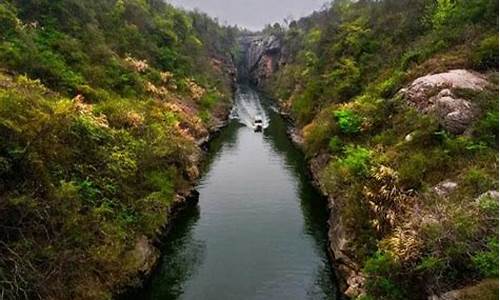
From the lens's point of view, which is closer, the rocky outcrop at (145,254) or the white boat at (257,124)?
the rocky outcrop at (145,254)

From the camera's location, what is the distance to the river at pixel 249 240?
20469 millimetres

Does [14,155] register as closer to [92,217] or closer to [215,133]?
[92,217]

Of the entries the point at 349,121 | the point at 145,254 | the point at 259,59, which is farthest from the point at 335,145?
the point at 259,59

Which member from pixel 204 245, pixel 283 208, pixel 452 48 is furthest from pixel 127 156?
pixel 452 48

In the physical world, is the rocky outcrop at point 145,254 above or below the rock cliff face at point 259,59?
below

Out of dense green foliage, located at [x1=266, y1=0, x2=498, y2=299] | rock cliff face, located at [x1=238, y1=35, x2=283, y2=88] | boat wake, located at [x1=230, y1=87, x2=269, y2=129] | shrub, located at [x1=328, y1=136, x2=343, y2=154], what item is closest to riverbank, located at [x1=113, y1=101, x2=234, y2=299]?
dense green foliage, located at [x1=266, y1=0, x2=498, y2=299]

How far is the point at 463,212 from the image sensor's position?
49.2 feet

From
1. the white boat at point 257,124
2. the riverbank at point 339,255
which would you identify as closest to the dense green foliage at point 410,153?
the riverbank at point 339,255

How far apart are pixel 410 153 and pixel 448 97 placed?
3.51 m

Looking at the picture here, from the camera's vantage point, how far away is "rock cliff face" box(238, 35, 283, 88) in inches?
4112

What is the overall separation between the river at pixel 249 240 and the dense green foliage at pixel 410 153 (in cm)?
242

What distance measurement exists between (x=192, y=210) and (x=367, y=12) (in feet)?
110

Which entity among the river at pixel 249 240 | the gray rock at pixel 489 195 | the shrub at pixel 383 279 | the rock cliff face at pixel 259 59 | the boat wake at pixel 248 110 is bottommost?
the river at pixel 249 240

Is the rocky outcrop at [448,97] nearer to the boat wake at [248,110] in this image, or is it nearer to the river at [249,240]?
the river at [249,240]
